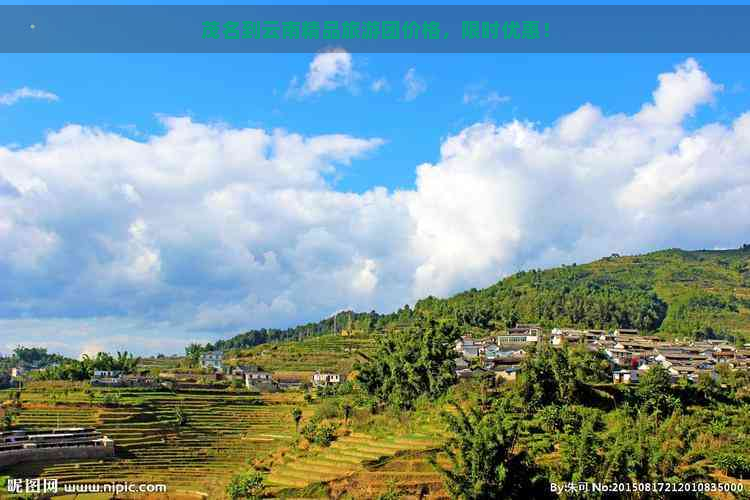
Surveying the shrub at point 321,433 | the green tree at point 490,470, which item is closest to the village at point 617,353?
the shrub at point 321,433

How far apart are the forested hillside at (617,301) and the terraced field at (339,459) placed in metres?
56.6

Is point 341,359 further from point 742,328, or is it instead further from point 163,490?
point 742,328

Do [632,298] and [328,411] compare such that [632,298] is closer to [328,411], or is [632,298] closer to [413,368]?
[328,411]

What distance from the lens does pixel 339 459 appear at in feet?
136

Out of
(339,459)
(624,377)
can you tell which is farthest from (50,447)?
(624,377)

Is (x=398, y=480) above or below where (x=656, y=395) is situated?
below

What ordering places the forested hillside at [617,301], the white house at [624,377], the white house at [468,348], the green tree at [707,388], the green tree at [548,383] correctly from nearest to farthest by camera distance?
the green tree at [548,383] < the green tree at [707,388] < the white house at [624,377] < the white house at [468,348] < the forested hillside at [617,301]

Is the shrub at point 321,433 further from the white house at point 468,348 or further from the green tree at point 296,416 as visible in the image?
the white house at point 468,348

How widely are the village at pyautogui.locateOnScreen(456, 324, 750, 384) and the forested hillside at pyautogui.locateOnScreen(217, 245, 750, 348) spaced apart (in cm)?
1257

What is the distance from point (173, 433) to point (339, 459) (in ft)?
77.8

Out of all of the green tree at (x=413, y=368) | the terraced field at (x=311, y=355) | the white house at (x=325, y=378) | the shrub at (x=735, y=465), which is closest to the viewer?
the shrub at (x=735, y=465)

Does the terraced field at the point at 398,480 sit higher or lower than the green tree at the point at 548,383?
lower


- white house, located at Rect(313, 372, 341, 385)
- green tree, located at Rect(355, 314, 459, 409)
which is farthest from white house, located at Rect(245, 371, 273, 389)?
green tree, located at Rect(355, 314, 459, 409)

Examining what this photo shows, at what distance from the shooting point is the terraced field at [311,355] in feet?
314
